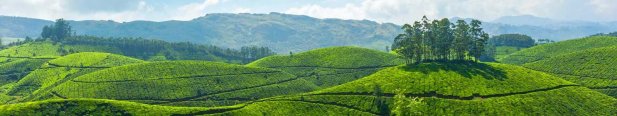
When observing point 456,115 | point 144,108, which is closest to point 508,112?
point 456,115

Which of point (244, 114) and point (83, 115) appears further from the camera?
point (244, 114)

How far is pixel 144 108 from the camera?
19988cm

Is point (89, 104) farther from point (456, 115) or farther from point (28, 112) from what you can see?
point (456, 115)

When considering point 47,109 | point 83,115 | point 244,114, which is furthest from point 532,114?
point 47,109

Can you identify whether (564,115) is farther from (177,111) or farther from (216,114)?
(177,111)

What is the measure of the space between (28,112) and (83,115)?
755 inches


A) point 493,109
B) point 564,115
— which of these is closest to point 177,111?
point 493,109

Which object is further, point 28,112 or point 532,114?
point 532,114

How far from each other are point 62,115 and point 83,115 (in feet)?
24.7

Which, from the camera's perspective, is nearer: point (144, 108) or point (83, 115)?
point (83, 115)

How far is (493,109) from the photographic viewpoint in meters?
198

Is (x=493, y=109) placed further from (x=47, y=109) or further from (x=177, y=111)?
(x=47, y=109)

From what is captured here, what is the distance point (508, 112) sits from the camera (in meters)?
196

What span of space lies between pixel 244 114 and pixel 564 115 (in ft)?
416
